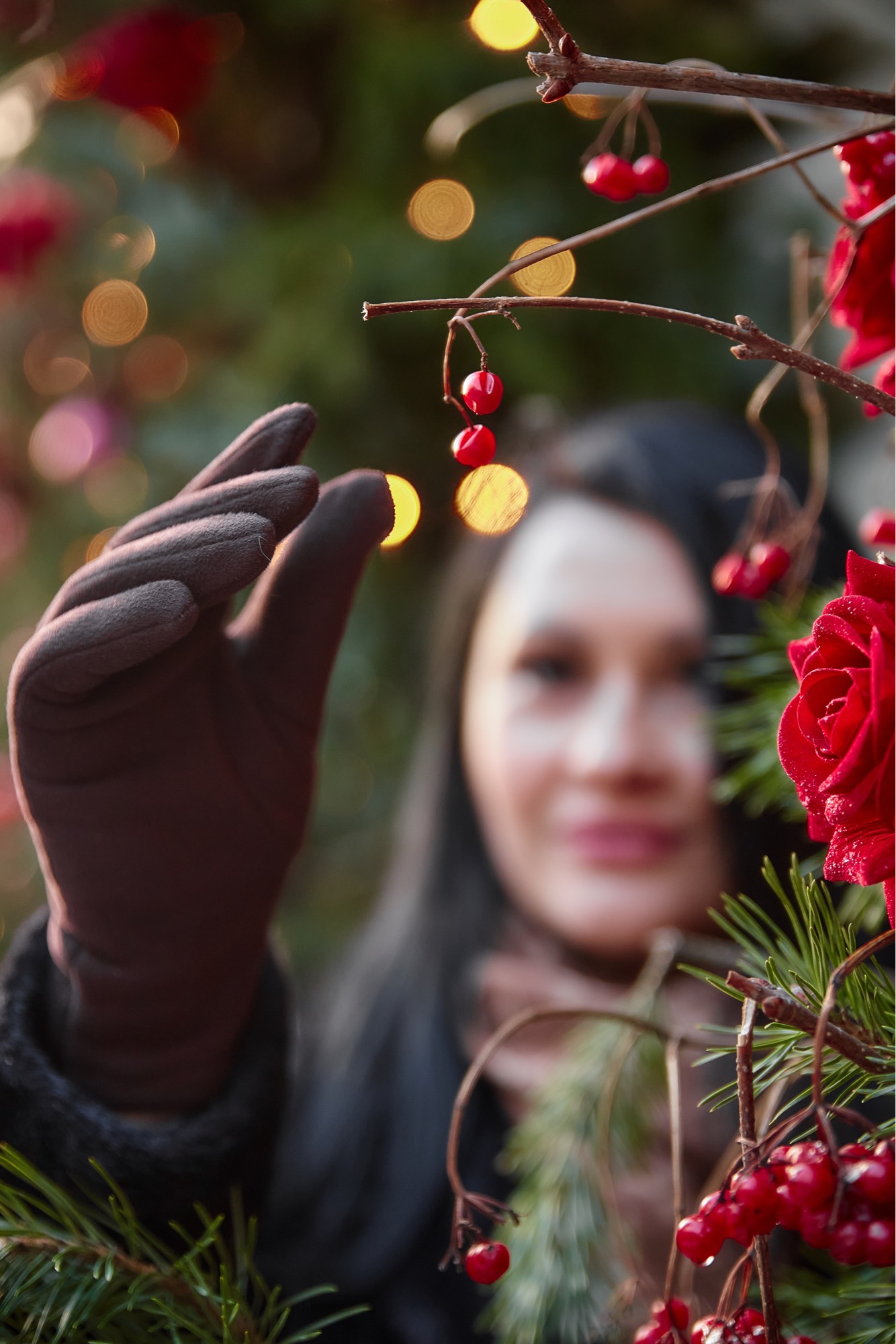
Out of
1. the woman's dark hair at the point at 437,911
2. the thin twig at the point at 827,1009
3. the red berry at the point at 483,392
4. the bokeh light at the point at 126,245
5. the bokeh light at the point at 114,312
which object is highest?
the bokeh light at the point at 126,245

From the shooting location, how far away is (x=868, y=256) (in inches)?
10.9

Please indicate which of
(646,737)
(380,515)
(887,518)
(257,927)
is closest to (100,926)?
(257,927)

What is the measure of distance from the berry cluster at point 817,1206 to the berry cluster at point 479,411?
0.57 ft

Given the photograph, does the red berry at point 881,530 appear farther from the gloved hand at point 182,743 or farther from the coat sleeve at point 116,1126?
the coat sleeve at point 116,1126

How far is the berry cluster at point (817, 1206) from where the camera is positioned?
0.69 ft

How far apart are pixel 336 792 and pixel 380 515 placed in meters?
0.92

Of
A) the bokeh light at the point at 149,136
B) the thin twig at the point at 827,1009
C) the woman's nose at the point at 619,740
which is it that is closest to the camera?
the thin twig at the point at 827,1009

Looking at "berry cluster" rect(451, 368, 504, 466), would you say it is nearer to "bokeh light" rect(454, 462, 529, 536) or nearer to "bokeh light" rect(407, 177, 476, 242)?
"bokeh light" rect(454, 462, 529, 536)

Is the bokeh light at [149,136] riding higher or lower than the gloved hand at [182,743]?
higher

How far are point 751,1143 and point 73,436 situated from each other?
38.5 inches

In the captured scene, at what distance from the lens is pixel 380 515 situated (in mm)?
303

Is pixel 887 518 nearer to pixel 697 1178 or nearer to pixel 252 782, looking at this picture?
pixel 252 782

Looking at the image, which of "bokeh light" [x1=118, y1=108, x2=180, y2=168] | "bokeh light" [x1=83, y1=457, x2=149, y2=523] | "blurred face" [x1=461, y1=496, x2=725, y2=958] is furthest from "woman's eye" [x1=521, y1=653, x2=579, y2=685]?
"bokeh light" [x1=118, y1=108, x2=180, y2=168]

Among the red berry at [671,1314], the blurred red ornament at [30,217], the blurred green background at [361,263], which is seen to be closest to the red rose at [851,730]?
the red berry at [671,1314]
